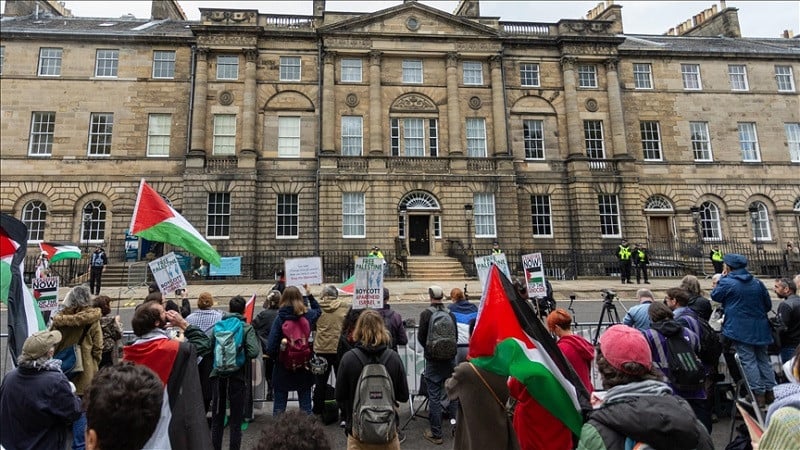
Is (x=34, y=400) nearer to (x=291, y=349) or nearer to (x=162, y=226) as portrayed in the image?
(x=291, y=349)

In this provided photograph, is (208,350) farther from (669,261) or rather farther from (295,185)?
(669,261)

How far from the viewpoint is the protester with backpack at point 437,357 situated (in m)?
5.39

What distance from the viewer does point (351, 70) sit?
2700 centimetres

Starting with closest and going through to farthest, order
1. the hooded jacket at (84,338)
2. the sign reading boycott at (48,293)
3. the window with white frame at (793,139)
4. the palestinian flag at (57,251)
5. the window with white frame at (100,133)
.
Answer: the hooded jacket at (84,338) < the sign reading boycott at (48,293) < the palestinian flag at (57,251) < the window with white frame at (100,133) < the window with white frame at (793,139)

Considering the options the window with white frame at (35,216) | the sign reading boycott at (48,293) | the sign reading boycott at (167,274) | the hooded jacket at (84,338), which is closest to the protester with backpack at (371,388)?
the hooded jacket at (84,338)

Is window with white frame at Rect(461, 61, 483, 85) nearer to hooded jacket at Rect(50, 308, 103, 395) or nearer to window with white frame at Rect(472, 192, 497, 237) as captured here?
window with white frame at Rect(472, 192, 497, 237)

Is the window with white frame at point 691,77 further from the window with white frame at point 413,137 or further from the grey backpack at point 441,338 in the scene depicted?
the grey backpack at point 441,338

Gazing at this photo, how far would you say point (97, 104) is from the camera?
84.7ft

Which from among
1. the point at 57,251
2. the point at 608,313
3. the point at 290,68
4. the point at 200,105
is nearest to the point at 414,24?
the point at 290,68

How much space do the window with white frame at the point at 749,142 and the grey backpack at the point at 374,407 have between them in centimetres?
3557

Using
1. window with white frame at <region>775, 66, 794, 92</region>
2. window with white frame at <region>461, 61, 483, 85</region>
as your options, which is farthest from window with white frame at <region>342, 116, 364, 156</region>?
window with white frame at <region>775, 66, 794, 92</region>

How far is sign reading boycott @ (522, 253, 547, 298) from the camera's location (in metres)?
9.00

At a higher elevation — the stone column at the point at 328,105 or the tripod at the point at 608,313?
the stone column at the point at 328,105

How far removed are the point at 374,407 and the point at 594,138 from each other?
2861 cm
